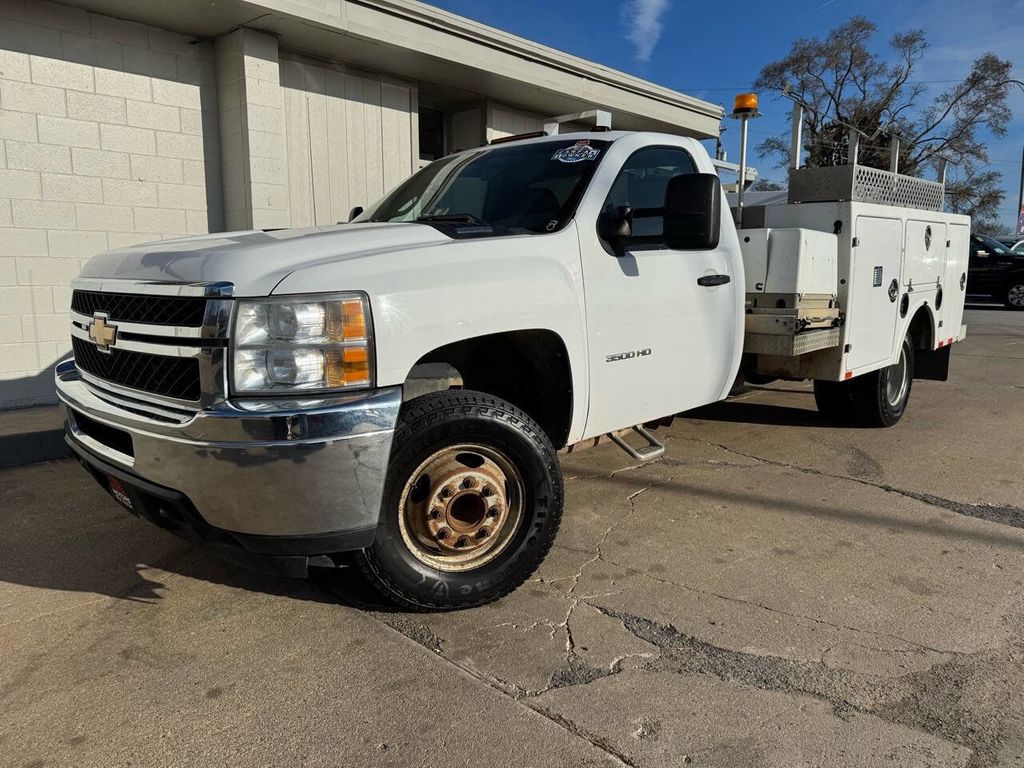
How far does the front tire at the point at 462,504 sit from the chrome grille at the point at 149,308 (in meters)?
0.80

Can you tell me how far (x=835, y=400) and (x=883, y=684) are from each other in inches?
160

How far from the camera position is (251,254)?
2672 mm

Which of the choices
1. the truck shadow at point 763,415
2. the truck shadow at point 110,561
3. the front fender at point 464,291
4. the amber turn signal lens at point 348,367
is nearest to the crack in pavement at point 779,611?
the front fender at point 464,291

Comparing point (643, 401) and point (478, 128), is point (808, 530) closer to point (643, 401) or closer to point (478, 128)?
point (643, 401)

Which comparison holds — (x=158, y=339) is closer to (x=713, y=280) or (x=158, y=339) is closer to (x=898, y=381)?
(x=713, y=280)

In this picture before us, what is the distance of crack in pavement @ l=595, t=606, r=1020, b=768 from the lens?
2.41 m

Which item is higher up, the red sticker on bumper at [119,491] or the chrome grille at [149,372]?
the chrome grille at [149,372]

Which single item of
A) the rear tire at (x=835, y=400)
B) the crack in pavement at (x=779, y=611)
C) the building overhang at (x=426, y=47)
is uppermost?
the building overhang at (x=426, y=47)

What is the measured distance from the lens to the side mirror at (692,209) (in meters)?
3.45

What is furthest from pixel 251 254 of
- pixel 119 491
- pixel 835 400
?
pixel 835 400

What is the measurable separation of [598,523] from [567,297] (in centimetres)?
144

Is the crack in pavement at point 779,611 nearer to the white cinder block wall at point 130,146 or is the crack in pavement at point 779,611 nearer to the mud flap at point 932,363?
the mud flap at point 932,363

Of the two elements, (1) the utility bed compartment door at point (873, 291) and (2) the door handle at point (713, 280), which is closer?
(2) the door handle at point (713, 280)

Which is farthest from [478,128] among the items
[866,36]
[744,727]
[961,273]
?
[866,36]
